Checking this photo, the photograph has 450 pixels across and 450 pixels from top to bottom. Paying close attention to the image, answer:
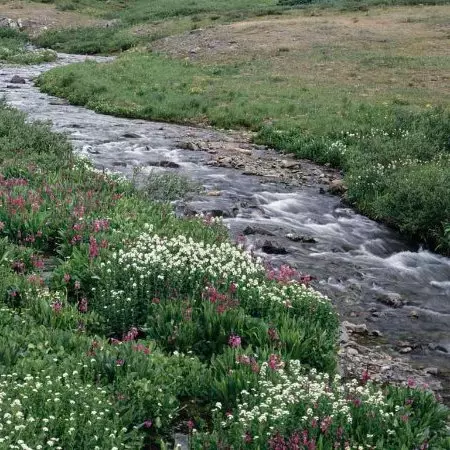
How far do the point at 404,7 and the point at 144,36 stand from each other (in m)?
23.0

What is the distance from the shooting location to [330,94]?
100ft

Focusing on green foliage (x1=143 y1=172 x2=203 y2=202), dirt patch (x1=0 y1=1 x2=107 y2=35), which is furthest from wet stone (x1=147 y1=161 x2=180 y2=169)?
dirt patch (x1=0 y1=1 x2=107 y2=35)

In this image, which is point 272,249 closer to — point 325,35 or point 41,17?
point 325,35

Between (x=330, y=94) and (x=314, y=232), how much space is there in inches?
619

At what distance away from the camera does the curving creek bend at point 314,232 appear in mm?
11062

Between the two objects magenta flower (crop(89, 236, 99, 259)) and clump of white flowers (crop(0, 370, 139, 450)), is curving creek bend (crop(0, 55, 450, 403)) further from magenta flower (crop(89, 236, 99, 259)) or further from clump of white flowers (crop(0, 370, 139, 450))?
clump of white flowers (crop(0, 370, 139, 450))

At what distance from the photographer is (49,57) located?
50.7m

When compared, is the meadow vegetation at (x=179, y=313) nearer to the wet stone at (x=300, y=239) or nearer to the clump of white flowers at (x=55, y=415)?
the clump of white flowers at (x=55, y=415)

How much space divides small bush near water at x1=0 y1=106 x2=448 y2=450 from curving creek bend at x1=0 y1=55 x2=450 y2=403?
5.53 feet

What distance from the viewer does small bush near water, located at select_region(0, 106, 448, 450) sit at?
21.0ft

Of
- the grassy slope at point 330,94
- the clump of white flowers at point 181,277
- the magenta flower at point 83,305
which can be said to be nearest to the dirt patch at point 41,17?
→ the grassy slope at point 330,94

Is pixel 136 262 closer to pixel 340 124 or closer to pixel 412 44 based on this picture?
pixel 340 124

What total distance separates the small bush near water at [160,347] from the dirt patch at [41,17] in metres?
63.3

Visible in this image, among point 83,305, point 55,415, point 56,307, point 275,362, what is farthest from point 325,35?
point 55,415
